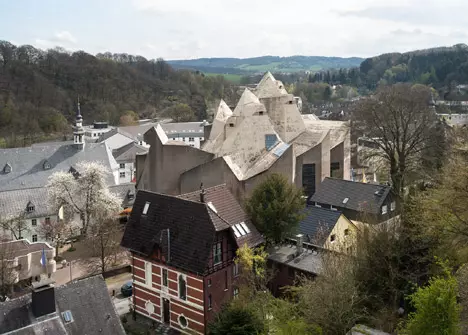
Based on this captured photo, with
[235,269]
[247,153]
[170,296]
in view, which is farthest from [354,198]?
[170,296]

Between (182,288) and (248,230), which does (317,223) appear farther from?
(182,288)

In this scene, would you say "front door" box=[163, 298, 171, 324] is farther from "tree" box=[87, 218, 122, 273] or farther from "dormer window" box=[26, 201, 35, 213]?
"dormer window" box=[26, 201, 35, 213]

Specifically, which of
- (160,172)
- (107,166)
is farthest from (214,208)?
(107,166)

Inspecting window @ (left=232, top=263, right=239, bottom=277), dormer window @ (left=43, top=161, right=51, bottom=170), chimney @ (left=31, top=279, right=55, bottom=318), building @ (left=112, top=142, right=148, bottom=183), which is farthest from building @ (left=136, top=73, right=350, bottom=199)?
building @ (left=112, top=142, right=148, bottom=183)

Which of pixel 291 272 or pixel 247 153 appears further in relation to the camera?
pixel 247 153

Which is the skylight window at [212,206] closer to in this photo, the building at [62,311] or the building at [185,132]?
the building at [62,311]

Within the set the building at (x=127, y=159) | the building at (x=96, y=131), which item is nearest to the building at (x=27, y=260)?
the building at (x=127, y=159)
